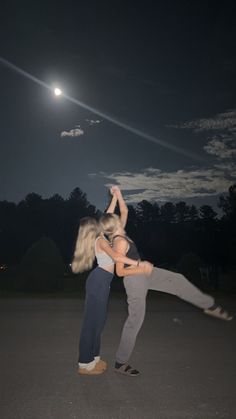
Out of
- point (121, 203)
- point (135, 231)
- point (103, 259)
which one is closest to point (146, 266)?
point (103, 259)

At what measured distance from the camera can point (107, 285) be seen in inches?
200

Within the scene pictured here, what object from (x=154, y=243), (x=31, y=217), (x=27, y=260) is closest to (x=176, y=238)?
(x=154, y=243)

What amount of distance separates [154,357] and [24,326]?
3.33m

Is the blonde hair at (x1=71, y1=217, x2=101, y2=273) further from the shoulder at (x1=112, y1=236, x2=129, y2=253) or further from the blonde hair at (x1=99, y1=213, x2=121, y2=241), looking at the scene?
the shoulder at (x1=112, y1=236, x2=129, y2=253)

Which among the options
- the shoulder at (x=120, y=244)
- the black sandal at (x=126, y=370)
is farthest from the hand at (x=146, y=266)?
the black sandal at (x=126, y=370)

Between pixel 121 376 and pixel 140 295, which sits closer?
pixel 140 295

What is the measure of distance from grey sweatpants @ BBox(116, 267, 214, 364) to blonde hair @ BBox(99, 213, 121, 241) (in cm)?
61

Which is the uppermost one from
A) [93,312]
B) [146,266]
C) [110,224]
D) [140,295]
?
[110,224]

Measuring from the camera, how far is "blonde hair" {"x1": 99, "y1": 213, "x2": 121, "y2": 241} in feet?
16.1

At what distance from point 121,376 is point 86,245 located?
1.73m

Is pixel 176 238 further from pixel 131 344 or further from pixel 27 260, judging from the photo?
pixel 131 344

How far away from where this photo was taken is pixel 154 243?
184ft

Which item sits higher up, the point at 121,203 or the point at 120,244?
the point at 121,203

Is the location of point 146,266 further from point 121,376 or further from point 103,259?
point 121,376
